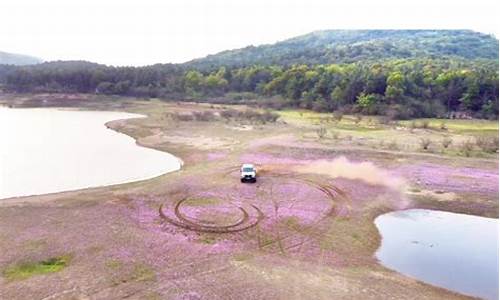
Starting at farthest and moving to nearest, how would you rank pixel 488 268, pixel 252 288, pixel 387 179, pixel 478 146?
pixel 478 146, pixel 387 179, pixel 488 268, pixel 252 288

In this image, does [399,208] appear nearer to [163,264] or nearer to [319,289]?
[319,289]

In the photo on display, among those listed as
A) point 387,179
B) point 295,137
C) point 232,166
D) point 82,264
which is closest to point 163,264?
point 82,264

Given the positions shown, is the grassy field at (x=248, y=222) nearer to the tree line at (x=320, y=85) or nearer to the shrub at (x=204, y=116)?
the shrub at (x=204, y=116)

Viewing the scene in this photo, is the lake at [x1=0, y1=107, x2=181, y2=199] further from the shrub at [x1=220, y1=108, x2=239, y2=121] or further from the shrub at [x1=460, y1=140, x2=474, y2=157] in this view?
the shrub at [x1=460, y1=140, x2=474, y2=157]

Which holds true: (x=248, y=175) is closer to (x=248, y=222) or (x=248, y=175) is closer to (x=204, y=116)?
(x=248, y=222)

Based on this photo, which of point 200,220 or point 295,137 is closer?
point 200,220

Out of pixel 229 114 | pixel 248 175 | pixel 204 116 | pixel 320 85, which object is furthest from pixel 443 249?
pixel 320 85
